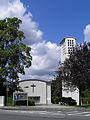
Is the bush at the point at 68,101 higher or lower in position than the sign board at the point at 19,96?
lower

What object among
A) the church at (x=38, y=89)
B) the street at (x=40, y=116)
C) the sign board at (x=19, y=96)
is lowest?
the street at (x=40, y=116)

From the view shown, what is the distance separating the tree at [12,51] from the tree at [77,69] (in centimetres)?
782

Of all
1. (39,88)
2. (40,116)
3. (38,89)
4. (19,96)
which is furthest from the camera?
(38,89)

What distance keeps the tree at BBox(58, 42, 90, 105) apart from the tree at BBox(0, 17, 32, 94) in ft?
25.7

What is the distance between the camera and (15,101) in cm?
5469

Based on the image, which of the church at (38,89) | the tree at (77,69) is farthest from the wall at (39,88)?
the tree at (77,69)

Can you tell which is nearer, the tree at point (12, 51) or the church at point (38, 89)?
the tree at point (12, 51)

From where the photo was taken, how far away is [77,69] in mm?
48156

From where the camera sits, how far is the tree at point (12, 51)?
5384 centimetres

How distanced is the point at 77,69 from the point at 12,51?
11.6m

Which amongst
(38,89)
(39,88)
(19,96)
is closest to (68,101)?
(19,96)

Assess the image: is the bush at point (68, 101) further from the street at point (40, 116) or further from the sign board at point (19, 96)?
the street at point (40, 116)

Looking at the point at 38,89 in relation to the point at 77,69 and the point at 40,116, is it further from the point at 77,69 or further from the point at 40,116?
the point at 40,116

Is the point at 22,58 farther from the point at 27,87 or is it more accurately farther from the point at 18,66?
the point at 27,87
